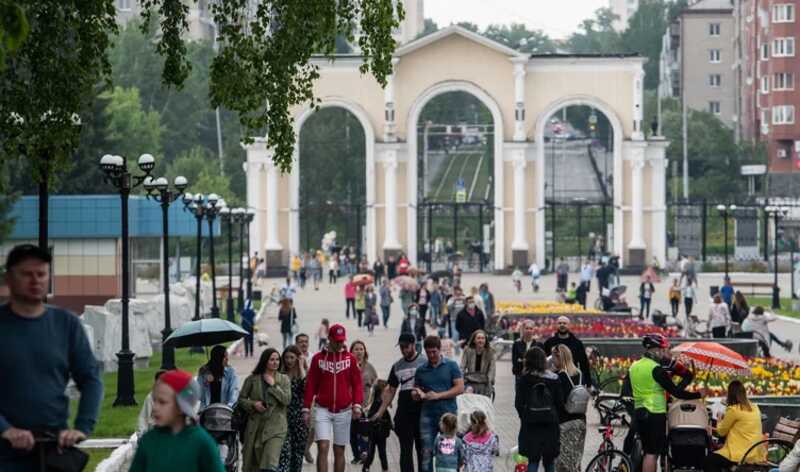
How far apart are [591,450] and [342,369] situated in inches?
191

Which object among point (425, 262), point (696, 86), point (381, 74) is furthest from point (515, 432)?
point (696, 86)

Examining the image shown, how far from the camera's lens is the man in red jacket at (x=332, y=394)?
55.2 feet

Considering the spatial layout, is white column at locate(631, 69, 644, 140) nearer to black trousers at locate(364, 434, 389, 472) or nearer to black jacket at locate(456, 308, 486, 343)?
black jacket at locate(456, 308, 486, 343)

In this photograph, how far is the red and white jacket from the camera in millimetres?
16828

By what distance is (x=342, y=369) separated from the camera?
16.9 m

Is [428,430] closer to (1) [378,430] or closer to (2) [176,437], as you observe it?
(1) [378,430]

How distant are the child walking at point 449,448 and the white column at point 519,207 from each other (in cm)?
5996

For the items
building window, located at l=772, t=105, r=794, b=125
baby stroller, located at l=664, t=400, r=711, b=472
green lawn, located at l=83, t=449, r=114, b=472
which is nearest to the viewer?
baby stroller, located at l=664, t=400, r=711, b=472

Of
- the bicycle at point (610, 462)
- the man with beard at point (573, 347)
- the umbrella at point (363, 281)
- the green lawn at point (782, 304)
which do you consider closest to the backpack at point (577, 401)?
the bicycle at point (610, 462)

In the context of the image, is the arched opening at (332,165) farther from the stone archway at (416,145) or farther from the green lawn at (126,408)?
the green lawn at (126,408)

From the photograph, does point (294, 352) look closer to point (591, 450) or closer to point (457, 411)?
point (457, 411)

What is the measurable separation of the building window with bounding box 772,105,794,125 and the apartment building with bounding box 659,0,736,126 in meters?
19.2

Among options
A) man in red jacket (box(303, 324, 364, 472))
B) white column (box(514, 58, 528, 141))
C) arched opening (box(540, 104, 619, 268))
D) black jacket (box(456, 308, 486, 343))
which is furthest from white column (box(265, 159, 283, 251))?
man in red jacket (box(303, 324, 364, 472))

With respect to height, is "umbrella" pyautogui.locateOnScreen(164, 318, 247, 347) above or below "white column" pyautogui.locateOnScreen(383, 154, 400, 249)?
below
